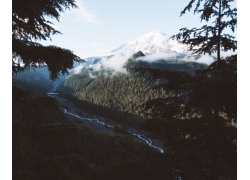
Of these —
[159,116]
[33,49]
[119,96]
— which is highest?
[33,49]

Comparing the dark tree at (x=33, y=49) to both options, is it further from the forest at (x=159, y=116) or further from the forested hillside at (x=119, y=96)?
the forested hillside at (x=119, y=96)

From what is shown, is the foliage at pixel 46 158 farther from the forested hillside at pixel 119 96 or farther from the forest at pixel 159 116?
the forested hillside at pixel 119 96

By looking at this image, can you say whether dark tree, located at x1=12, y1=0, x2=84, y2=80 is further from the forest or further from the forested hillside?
the forested hillside

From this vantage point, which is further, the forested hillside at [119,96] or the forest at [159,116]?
the forested hillside at [119,96]

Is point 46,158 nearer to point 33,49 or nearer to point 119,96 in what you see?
point 33,49

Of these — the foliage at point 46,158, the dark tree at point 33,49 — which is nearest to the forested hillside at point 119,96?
the foliage at point 46,158

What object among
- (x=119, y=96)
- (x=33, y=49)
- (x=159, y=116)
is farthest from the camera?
(x=119, y=96)

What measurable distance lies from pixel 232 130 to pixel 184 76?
1.95 m

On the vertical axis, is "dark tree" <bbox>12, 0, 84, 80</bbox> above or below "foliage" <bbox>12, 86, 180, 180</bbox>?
above

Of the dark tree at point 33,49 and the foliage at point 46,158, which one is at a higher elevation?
the dark tree at point 33,49

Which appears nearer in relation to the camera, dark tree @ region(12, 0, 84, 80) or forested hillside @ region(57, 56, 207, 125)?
dark tree @ region(12, 0, 84, 80)

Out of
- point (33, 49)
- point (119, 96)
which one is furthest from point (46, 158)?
point (119, 96)

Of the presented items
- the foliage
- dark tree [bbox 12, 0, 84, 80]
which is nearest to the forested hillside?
the foliage

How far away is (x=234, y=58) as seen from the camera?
4.88m
